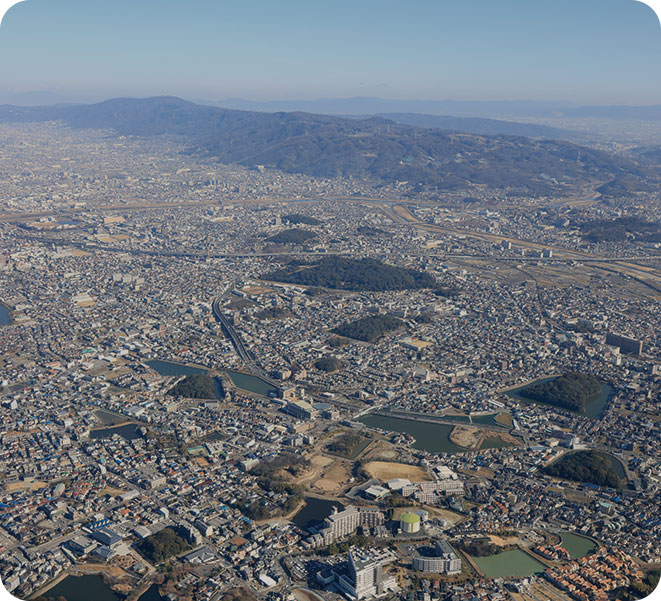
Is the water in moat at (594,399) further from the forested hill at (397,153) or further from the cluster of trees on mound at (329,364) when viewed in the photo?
the forested hill at (397,153)

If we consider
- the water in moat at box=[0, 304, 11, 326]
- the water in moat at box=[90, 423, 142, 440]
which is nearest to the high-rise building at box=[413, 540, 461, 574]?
the water in moat at box=[90, 423, 142, 440]

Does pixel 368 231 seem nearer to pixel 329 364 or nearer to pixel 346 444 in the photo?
pixel 329 364

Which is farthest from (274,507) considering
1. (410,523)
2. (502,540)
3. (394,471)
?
(502,540)

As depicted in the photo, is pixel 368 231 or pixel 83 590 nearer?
pixel 83 590

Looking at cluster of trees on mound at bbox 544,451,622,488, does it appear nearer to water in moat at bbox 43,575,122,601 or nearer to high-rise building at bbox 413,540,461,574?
high-rise building at bbox 413,540,461,574

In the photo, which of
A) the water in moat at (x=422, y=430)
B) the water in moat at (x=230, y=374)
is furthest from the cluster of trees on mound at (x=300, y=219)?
the water in moat at (x=422, y=430)
